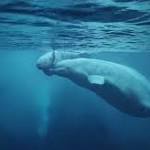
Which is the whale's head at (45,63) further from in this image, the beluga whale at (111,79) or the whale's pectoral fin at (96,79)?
the whale's pectoral fin at (96,79)

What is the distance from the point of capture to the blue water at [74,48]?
46.9ft

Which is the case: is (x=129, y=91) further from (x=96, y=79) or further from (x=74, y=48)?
(x=74, y=48)

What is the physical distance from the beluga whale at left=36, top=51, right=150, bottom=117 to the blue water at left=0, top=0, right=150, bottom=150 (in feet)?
7.03

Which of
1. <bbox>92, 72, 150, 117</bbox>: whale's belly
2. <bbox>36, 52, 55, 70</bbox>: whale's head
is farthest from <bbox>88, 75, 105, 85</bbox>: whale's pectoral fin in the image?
<bbox>36, 52, 55, 70</bbox>: whale's head

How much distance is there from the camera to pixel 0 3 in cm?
1373

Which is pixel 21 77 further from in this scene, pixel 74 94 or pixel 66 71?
pixel 66 71

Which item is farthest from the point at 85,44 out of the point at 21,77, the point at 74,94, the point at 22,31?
the point at 21,77

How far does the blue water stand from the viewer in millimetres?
14305

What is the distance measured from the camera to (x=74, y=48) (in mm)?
27578

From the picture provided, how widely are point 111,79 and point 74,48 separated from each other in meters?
10.7

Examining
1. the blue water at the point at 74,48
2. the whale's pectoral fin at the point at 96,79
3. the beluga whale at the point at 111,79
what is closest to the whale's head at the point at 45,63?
the beluga whale at the point at 111,79

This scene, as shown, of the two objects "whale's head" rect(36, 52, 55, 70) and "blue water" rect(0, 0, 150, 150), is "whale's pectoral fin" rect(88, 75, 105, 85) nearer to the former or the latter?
"whale's head" rect(36, 52, 55, 70)

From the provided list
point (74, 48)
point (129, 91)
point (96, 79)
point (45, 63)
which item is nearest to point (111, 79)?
point (96, 79)

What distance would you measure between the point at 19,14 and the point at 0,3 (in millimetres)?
1792
